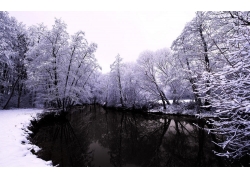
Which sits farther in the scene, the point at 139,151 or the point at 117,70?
the point at 117,70

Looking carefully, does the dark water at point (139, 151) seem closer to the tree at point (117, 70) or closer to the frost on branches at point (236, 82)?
the frost on branches at point (236, 82)

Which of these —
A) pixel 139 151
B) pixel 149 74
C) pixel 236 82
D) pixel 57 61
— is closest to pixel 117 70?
pixel 149 74

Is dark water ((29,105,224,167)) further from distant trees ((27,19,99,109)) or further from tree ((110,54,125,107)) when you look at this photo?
tree ((110,54,125,107))

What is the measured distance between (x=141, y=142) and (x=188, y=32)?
14.2 meters

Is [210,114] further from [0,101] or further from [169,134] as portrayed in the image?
[0,101]

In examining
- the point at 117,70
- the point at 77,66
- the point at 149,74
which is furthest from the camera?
the point at 117,70

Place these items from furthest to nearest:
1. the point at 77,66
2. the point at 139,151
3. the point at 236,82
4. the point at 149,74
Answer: the point at 149,74, the point at 77,66, the point at 139,151, the point at 236,82

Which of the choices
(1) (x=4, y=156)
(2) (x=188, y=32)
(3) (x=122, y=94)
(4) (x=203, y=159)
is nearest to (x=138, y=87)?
(3) (x=122, y=94)

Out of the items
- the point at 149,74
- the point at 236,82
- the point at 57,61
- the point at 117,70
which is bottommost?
the point at 236,82

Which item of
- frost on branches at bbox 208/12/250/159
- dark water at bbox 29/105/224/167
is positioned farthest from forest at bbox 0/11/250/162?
frost on branches at bbox 208/12/250/159

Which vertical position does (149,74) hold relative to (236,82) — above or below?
above

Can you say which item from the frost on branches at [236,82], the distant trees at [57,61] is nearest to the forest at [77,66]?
the distant trees at [57,61]

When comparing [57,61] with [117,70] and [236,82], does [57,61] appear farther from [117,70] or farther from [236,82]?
[236,82]

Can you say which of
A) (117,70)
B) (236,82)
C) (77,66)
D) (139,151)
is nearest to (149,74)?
(117,70)
